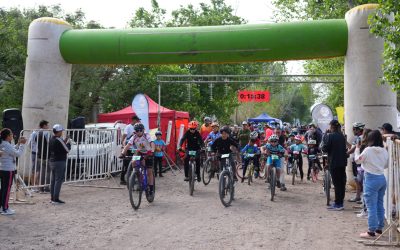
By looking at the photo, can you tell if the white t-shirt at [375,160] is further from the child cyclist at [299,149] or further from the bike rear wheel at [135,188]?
the child cyclist at [299,149]

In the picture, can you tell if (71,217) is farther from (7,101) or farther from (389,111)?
(7,101)

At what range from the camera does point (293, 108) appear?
262 feet

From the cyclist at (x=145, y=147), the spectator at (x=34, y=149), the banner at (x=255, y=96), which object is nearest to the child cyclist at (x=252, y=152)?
the cyclist at (x=145, y=147)

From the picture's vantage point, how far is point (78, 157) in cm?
1258

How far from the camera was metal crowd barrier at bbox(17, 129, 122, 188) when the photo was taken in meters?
11.1

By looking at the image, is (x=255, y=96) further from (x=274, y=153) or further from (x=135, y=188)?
(x=135, y=188)

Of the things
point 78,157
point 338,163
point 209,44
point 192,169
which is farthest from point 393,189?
point 78,157

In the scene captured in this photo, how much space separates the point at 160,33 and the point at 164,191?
4.06 meters

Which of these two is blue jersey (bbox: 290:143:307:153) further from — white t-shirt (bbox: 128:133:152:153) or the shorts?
white t-shirt (bbox: 128:133:152:153)

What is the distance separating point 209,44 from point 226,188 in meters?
4.01

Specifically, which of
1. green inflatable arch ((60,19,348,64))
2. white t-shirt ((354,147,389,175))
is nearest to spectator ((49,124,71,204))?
green inflatable arch ((60,19,348,64))

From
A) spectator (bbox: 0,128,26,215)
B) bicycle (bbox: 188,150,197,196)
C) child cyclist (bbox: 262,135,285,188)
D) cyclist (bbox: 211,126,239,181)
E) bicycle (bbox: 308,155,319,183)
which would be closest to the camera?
spectator (bbox: 0,128,26,215)

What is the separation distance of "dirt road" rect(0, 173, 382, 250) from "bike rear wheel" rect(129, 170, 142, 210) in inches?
6.1

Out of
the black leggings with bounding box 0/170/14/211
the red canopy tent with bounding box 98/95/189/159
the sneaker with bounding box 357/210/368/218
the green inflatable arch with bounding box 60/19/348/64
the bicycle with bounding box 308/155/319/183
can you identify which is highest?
the green inflatable arch with bounding box 60/19/348/64
